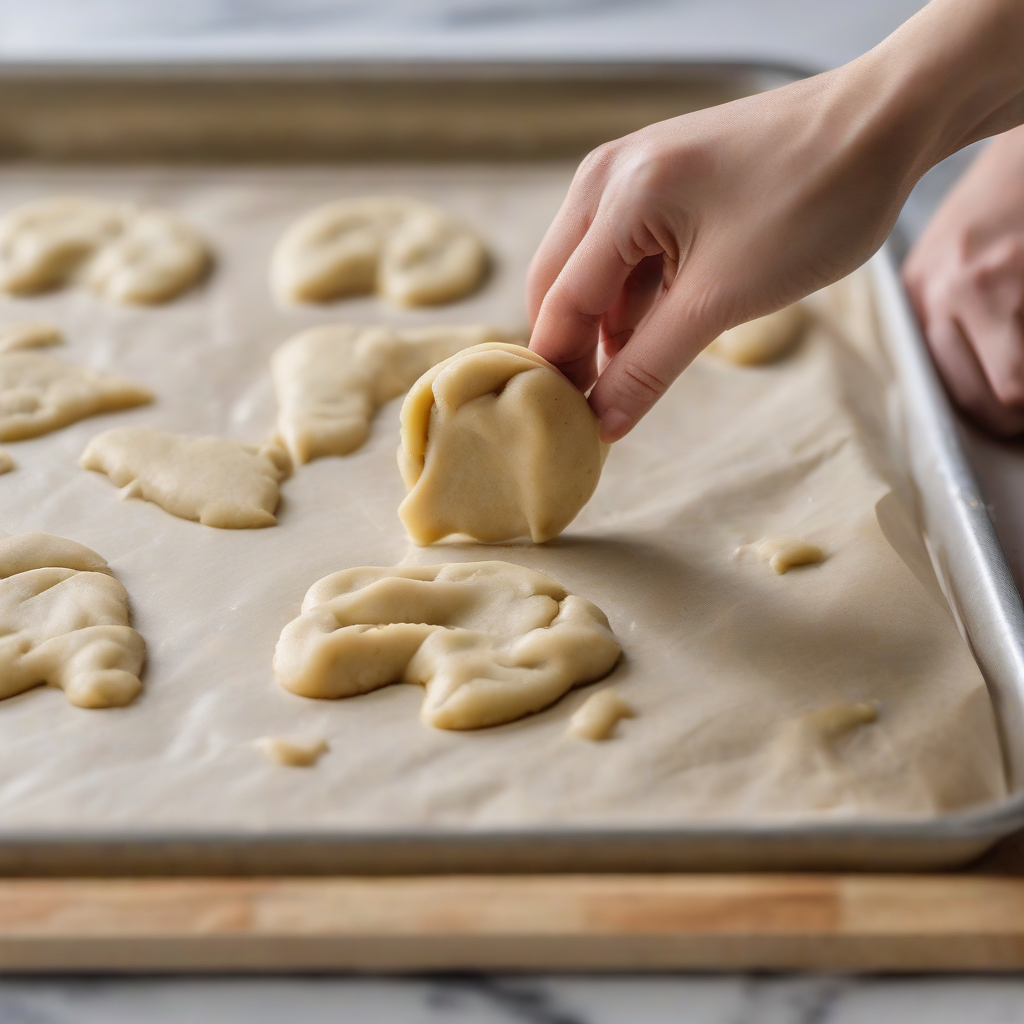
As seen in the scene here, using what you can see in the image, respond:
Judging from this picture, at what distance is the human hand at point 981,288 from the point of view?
4.86 ft

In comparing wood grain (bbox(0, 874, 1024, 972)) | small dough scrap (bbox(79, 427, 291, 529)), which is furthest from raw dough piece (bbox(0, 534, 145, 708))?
wood grain (bbox(0, 874, 1024, 972))

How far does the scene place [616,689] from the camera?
106cm

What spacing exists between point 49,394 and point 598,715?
2.77 ft

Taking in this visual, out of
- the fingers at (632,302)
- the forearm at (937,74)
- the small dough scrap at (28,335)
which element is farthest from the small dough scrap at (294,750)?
the small dough scrap at (28,335)

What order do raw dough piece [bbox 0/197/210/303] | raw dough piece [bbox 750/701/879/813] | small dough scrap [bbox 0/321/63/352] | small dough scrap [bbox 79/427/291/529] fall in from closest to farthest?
raw dough piece [bbox 750/701/879/813] → small dough scrap [bbox 79/427/291/529] → small dough scrap [bbox 0/321/63/352] → raw dough piece [bbox 0/197/210/303]

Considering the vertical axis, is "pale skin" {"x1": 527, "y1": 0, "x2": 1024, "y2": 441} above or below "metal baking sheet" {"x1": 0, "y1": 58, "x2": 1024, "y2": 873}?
above

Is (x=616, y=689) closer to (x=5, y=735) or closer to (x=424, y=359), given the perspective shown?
(x=5, y=735)

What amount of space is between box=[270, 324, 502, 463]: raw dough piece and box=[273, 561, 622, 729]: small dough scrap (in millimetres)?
309

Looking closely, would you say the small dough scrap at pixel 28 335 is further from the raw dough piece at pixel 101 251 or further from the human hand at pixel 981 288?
the human hand at pixel 981 288

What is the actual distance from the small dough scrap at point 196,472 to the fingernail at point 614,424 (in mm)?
382

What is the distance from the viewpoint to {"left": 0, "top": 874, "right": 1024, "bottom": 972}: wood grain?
2.68 ft

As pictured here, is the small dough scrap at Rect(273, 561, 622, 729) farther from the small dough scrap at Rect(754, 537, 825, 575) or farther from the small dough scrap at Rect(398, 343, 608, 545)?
the small dough scrap at Rect(754, 537, 825, 575)

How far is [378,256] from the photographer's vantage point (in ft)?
5.80

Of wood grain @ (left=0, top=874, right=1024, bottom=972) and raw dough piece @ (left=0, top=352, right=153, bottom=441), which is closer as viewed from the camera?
wood grain @ (left=0, top=874, right=1024, bottom=972)
